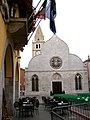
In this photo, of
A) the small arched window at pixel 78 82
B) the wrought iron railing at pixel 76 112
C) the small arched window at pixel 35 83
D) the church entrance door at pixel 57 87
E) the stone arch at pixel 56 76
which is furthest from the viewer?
the stone arch at pixel 56 76

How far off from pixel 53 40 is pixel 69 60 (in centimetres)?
525

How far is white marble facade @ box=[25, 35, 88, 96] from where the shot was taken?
4322 centimetres

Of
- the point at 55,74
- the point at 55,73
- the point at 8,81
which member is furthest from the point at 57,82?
the point at 8,81

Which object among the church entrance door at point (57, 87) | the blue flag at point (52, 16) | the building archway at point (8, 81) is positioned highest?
the blue flag at point (52, 16)

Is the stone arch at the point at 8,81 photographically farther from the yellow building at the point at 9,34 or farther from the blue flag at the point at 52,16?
the blue flag at the point at 52,16

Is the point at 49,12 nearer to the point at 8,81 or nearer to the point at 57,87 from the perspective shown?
the point at 8,81

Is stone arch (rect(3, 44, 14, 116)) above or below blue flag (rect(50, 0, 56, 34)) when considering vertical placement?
below

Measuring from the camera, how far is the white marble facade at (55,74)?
1702 inches

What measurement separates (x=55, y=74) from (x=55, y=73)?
19 centimetres

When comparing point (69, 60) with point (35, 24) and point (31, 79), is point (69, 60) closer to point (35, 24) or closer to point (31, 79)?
point (31, 79)

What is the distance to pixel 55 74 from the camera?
4416 centimetres

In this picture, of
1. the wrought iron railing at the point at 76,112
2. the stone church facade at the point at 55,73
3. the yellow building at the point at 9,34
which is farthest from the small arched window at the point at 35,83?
the wrought iron railing at the point at 76,112

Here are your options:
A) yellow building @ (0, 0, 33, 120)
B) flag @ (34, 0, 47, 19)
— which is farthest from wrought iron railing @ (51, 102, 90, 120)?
flag @ (34, 0, 47, 19)

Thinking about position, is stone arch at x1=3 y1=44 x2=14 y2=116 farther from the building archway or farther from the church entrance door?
the church entrance door
